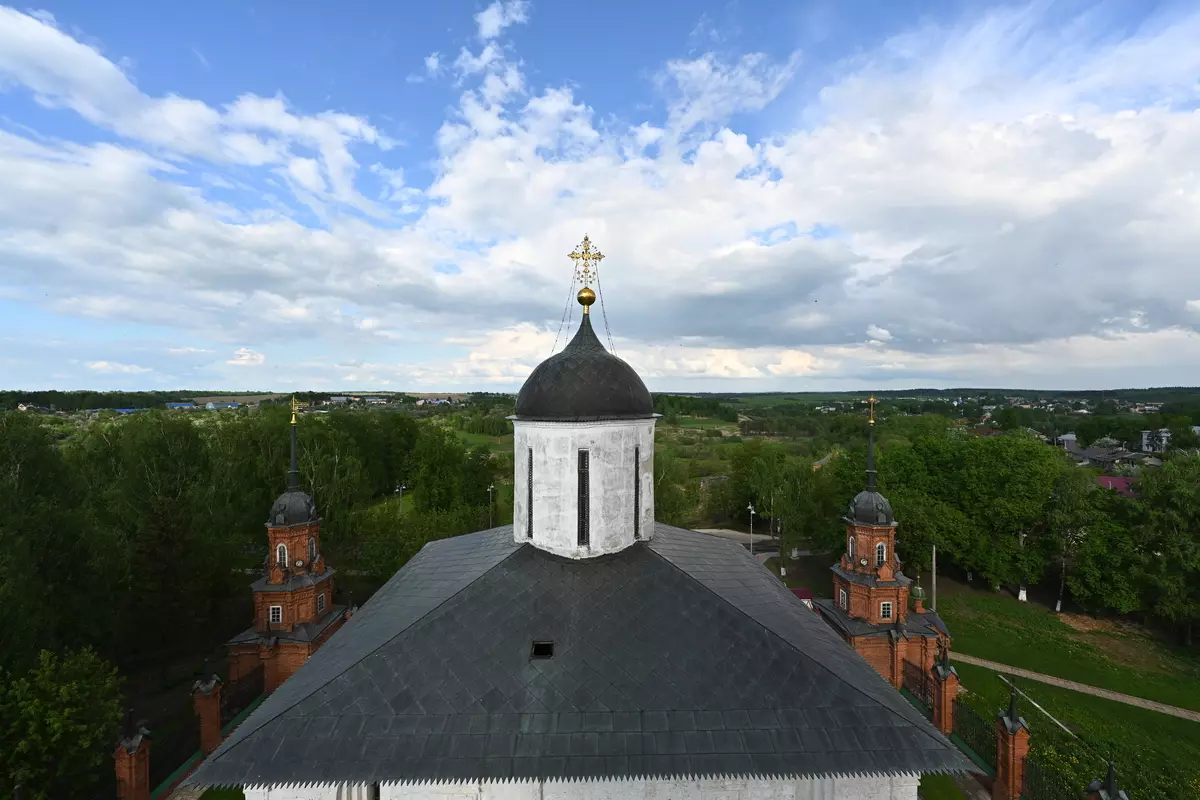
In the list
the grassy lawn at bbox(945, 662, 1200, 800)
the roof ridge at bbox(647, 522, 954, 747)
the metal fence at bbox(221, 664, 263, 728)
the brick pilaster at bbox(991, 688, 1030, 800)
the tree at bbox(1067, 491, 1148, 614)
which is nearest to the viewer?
the roof ridge at bbox(647, 522, 954, 747)

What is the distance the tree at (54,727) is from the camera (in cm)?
1101

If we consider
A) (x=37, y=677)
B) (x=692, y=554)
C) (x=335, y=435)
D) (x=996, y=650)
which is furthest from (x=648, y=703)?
(x=335, y=435)

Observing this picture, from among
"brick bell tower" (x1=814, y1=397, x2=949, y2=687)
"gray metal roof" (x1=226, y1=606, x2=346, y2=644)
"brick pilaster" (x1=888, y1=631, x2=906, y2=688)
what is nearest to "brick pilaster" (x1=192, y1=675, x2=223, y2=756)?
"gray metal roof" (x1=226, y1=606, x2=346, y2=644)

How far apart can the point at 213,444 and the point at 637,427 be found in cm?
3539

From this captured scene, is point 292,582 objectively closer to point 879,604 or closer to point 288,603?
point 288,603

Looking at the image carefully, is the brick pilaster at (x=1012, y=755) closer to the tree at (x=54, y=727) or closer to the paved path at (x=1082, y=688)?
the paved path at (x=1082, y=688)

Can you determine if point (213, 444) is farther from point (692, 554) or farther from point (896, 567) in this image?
point (896, 567)

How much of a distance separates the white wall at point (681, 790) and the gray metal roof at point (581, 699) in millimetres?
760

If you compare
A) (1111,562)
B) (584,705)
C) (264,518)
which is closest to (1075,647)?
(1111,562)

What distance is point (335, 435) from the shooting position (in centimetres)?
4275

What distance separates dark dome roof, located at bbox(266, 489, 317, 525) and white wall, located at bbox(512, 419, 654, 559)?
11962 mm

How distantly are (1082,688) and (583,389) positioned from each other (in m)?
22.5

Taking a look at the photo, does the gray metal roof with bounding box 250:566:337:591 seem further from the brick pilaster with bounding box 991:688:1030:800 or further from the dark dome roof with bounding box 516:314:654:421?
the brick pilaster with bounding box 991:688:1030:800

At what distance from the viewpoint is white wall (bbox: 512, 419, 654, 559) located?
1105 centimetres
